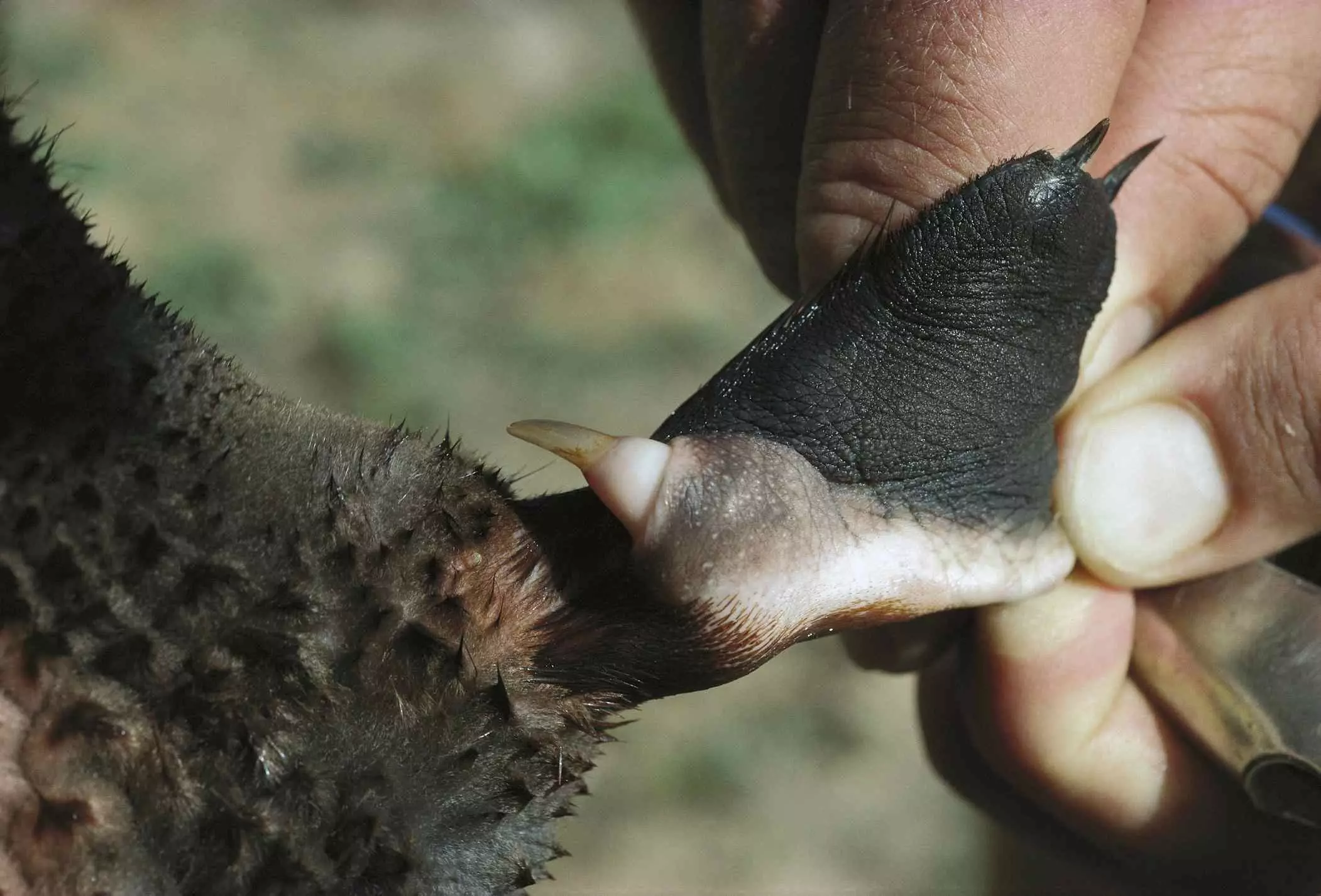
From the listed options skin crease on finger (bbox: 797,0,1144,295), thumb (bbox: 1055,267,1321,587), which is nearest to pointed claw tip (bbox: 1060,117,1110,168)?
skin crease on finger (bbox: 797,0,1144,295)

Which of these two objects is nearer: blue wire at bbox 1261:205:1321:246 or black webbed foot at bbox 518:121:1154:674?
black webbed foot at bbox 518:121:1154:674

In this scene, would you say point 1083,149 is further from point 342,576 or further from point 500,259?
point 500,259

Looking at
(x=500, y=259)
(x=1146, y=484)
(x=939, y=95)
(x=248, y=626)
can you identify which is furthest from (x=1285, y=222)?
(x=500, y=259)

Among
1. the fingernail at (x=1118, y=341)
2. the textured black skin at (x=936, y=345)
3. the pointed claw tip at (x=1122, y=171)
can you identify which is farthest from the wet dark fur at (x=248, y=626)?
the fingernail at (x=1118, y=341)

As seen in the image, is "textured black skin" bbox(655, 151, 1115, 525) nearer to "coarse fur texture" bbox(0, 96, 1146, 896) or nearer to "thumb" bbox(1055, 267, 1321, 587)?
"coarse fur texture" bbox(0, 96, 1146, 896)

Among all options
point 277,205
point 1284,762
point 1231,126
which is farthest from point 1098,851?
point 277,205

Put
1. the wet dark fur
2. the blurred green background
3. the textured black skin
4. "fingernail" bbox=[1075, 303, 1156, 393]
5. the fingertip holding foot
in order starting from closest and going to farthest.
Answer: the wet dark fur
the fingertip holding foot
the textured black skin
"fingernail" bbox=[1075, 303, 1156, 393]
the blurred green background

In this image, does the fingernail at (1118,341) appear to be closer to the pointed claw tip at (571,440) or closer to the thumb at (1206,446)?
the thumb at (1206,446)
